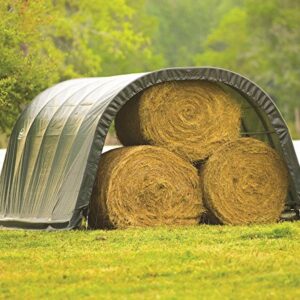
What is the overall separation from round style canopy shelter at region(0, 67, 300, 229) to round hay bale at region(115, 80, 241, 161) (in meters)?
0.27

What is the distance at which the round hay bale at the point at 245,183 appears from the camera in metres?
18.7

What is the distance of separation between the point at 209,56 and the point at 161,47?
615 inches

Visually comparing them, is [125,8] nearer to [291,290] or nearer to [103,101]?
[103,101]

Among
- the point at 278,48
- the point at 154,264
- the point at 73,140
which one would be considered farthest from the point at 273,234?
the point at 278,48

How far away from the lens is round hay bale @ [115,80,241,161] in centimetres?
1856

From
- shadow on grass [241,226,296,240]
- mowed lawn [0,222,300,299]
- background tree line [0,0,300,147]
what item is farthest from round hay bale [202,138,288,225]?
background tree line [0,0,300,147]

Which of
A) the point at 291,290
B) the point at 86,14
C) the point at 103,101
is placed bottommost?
the point at 291,290

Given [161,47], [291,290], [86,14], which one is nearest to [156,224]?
[291,290]

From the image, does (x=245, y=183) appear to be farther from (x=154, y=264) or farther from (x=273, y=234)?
(x=154, y=264)

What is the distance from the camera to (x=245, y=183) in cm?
1892

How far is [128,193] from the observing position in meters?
18.2

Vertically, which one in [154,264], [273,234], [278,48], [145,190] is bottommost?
[154,264]

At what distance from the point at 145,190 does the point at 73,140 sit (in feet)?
4.43

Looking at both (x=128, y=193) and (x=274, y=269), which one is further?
(x=128, y=193)
